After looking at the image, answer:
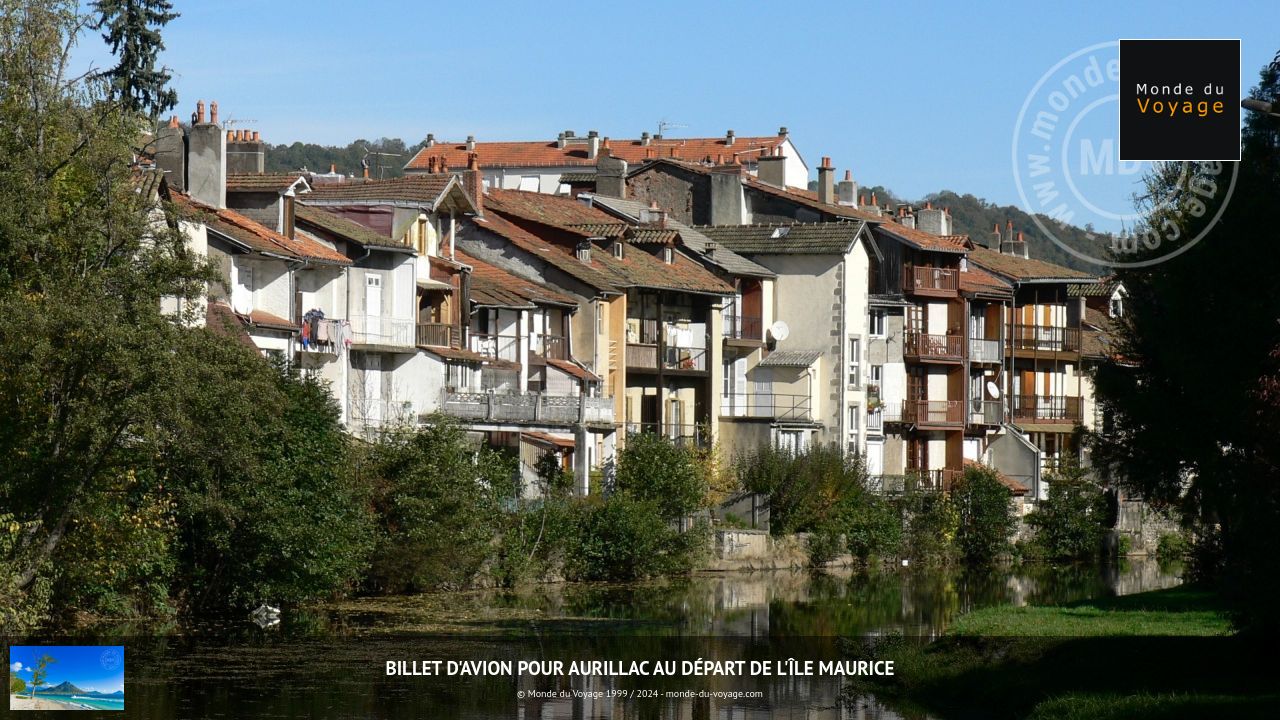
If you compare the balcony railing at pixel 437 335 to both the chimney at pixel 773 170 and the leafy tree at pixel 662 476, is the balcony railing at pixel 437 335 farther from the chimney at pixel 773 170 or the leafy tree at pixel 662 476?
the chimney at pixel 773 170

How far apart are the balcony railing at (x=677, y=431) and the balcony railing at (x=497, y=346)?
5.47 metres

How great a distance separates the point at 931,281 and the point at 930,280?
204 millimetres

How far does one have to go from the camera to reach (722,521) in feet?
209

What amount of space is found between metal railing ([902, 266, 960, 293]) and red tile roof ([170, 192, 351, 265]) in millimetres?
32876

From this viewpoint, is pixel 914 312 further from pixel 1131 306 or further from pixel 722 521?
pixel 1131 306

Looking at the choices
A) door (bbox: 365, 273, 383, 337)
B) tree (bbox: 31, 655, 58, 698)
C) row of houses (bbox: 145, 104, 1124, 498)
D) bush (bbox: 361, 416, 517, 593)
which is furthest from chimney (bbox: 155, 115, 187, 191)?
tree (bbox: 31, 655, 58, 698)

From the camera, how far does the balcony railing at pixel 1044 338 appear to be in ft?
291

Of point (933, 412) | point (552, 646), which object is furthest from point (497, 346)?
point (933, 412)

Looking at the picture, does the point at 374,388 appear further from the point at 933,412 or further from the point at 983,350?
the point at 983,350

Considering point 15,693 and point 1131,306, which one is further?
point 1131,306

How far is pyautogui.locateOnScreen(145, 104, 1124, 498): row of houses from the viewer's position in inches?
2143

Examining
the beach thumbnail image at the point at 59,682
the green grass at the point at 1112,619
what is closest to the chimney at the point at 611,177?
the green grass at the point at 1112,619

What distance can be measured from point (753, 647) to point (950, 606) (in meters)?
13.1

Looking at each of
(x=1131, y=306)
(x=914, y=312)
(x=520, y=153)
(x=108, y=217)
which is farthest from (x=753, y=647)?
(x=520, y=153)
